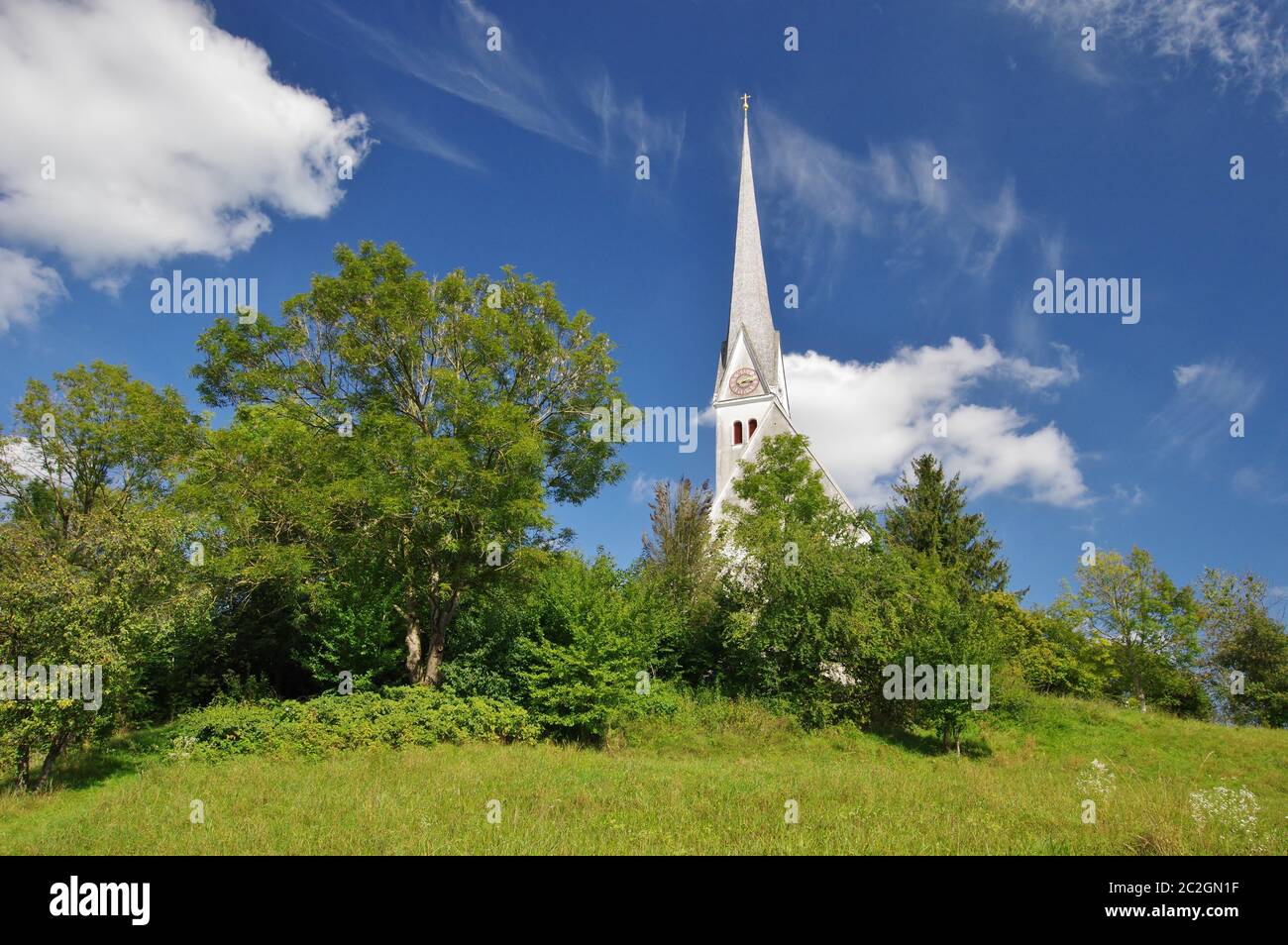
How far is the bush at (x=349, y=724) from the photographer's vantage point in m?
14.4

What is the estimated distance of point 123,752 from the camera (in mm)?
14430

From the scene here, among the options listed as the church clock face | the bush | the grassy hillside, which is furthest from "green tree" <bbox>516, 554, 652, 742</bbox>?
the church clock face

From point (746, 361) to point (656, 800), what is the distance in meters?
45.1

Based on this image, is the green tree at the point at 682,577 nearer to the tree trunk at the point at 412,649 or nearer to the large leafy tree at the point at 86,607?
the tree trunk at the point at 412,649

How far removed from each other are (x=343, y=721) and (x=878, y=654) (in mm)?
14603

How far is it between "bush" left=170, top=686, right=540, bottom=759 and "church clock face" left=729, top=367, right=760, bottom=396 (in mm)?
37909

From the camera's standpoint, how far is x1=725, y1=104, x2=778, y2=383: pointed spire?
5269cm

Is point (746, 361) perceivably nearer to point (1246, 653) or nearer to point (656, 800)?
point (1246, 653)

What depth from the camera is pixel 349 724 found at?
49.4 feet

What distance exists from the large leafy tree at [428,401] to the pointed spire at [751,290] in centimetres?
3446

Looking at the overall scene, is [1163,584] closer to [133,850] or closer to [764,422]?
[764,422]

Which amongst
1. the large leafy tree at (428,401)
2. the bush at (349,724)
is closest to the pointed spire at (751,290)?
the large leafy tree at (428,401)

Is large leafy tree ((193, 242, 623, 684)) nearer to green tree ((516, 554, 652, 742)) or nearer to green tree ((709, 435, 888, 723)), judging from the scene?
green tree ((516, 554, 652, 742))
